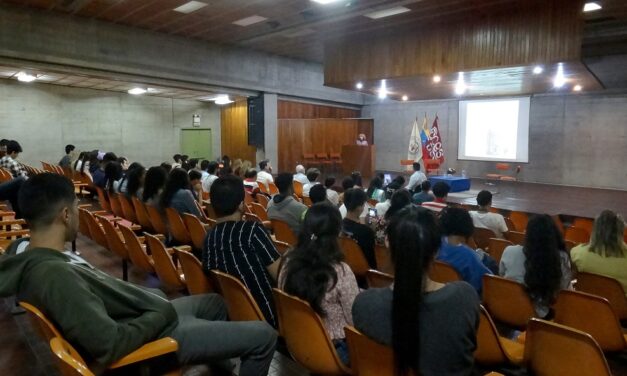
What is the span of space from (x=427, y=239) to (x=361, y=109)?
58.7 feet

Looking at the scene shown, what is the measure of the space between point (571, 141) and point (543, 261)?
13.0 m

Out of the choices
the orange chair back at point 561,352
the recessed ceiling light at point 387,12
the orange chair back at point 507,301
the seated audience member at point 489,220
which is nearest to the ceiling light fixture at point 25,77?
the recessed ceiling light at point 387,12

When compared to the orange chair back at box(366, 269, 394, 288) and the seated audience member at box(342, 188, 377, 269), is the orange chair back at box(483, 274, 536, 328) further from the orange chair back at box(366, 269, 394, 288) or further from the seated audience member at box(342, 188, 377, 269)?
the seated audience member at box(342, 188, 377, 269)

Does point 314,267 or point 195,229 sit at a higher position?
point 314,267

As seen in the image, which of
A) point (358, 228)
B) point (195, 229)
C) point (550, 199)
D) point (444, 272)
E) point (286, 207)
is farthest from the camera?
point (550, 199)

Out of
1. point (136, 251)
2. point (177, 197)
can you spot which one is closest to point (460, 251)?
point (136, 251)

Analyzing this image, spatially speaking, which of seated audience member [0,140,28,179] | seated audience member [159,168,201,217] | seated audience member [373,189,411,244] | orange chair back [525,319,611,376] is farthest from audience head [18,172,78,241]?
seated audience member [0,140,28,179]

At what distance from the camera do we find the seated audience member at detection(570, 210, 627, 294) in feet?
10.6

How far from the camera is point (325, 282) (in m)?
2.12

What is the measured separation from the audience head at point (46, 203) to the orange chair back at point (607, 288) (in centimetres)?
324

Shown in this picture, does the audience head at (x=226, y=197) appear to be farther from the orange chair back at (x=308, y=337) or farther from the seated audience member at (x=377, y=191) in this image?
the seated audience member at (x=377, y=191)

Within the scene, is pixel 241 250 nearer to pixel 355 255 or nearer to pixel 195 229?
pixel 355 255

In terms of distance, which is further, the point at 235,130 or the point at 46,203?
the point at 235,130

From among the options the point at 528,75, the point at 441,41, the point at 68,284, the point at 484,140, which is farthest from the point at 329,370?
the point at 484,140
